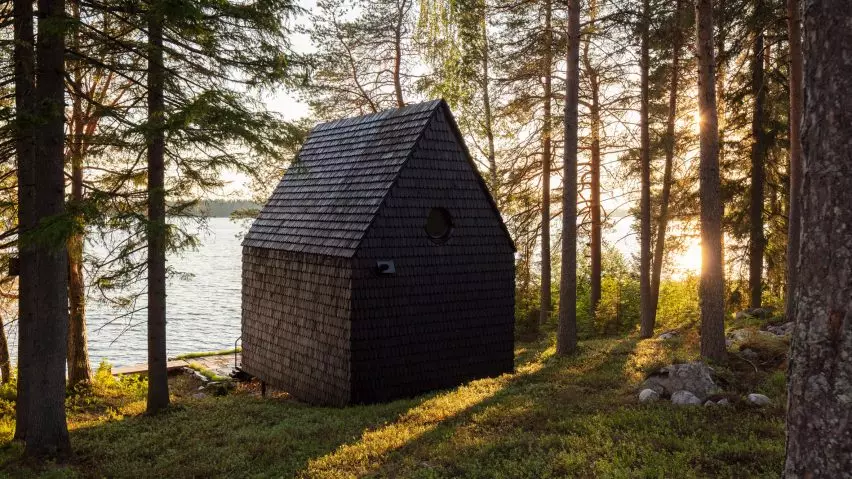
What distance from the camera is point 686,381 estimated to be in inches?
356

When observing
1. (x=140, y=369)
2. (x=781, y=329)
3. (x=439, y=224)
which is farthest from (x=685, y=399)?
(x=140, y=369)

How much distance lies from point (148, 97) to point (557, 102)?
12528 mm

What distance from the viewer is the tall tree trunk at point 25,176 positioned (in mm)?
7965

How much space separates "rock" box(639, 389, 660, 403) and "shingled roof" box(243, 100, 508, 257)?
580cm

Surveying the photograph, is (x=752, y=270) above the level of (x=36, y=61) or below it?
below

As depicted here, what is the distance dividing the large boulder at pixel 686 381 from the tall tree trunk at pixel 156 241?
333 inches

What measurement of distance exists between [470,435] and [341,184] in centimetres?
685

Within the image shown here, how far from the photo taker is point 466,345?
12953 mm

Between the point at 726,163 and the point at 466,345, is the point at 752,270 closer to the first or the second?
the point at 726,163

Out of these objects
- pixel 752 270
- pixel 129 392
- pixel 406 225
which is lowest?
pixel 129 392

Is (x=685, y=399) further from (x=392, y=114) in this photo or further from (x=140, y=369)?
(x=140, y=369)

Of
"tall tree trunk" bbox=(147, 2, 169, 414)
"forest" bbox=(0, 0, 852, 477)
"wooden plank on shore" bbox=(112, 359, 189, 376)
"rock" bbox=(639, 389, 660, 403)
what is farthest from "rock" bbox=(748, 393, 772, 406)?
"wooden plank on shore" bbox=(112, 359, 189, 376)

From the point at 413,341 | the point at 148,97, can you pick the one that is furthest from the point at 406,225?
the point at 148,97

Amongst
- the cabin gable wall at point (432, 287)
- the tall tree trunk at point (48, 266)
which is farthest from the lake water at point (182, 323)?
the cabin gable wall at point (432, 287)
